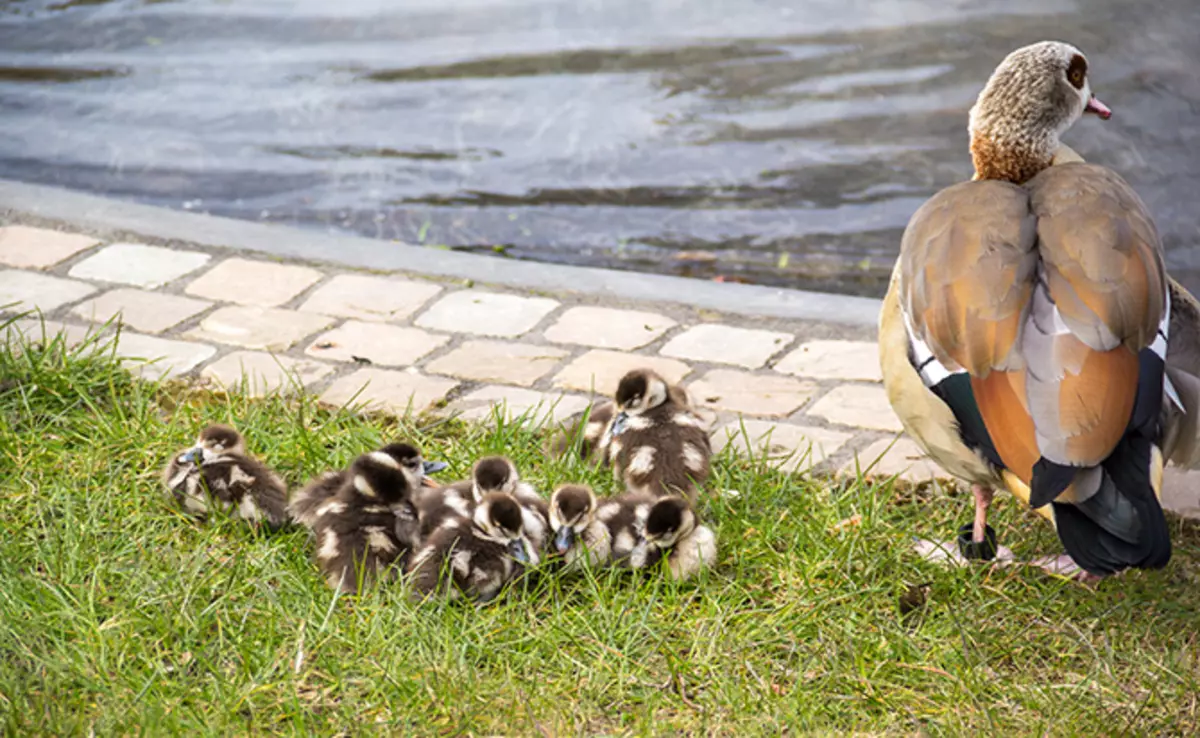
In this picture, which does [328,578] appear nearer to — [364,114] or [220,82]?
[364,114]

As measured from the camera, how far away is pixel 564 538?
3.92 meters

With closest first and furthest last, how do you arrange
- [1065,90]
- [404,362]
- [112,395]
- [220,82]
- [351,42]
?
[1065,90], [112,395], [404,362], [220,82], [351,42]

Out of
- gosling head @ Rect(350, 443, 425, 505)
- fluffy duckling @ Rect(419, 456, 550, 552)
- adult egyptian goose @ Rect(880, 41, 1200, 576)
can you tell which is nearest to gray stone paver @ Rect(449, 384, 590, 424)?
fluffy duckling @ Rect(419, 456, 550, 552)

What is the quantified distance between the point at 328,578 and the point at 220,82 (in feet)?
22.1

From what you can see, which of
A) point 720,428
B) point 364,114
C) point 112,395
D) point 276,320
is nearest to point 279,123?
point 364,114

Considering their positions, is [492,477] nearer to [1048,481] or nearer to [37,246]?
[1048,481]

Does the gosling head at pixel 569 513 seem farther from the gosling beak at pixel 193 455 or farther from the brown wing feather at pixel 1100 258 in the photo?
the brown wing feather at pixel 1100 258

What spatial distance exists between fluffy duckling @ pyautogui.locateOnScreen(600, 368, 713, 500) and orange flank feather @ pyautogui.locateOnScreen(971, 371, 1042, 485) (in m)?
1.15

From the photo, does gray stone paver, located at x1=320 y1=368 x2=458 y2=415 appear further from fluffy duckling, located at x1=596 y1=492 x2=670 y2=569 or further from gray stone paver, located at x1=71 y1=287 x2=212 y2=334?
fluffy duckling, located at x1=596 y1=492 x2=670 y2=569

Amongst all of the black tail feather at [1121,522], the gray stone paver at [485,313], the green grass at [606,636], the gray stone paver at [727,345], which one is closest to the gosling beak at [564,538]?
the green grass at [606,636]

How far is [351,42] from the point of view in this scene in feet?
34.7

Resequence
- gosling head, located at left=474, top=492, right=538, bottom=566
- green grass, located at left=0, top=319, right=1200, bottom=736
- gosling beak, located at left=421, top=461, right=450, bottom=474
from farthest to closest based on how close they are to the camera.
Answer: gosling beak, located at left=421, top=461, right=450, bottom=474
gosling head, located at left=474, top=492, right=538, bottom=566
green grass, located at left=0, top=319, right=1200, bottom=736

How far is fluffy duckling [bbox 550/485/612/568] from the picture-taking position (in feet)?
12.8

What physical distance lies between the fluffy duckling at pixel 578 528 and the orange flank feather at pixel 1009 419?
3.62 feet
